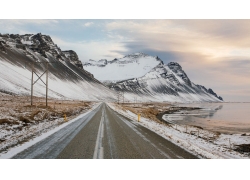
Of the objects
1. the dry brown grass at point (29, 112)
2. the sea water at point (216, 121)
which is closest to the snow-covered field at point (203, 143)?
the dry brown grass at point (29, 112)

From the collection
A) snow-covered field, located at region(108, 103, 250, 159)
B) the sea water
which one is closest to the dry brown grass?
snow-covered field, located at region(108, 103, 250, 159)

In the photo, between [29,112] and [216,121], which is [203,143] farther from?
[216,121]

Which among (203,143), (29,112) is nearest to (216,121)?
(203,143)

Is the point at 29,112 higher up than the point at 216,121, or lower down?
higher up

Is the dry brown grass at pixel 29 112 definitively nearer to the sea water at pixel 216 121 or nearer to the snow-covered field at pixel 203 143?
the snow-covered field at pixel 203 143

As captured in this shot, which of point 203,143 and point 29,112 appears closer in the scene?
point 203,143

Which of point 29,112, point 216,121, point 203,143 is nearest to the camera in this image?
point 203,143

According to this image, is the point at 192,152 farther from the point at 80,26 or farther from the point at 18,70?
the point at 18,70

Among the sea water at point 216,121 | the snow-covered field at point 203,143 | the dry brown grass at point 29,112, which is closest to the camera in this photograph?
the snow-covered field at point 203,143
